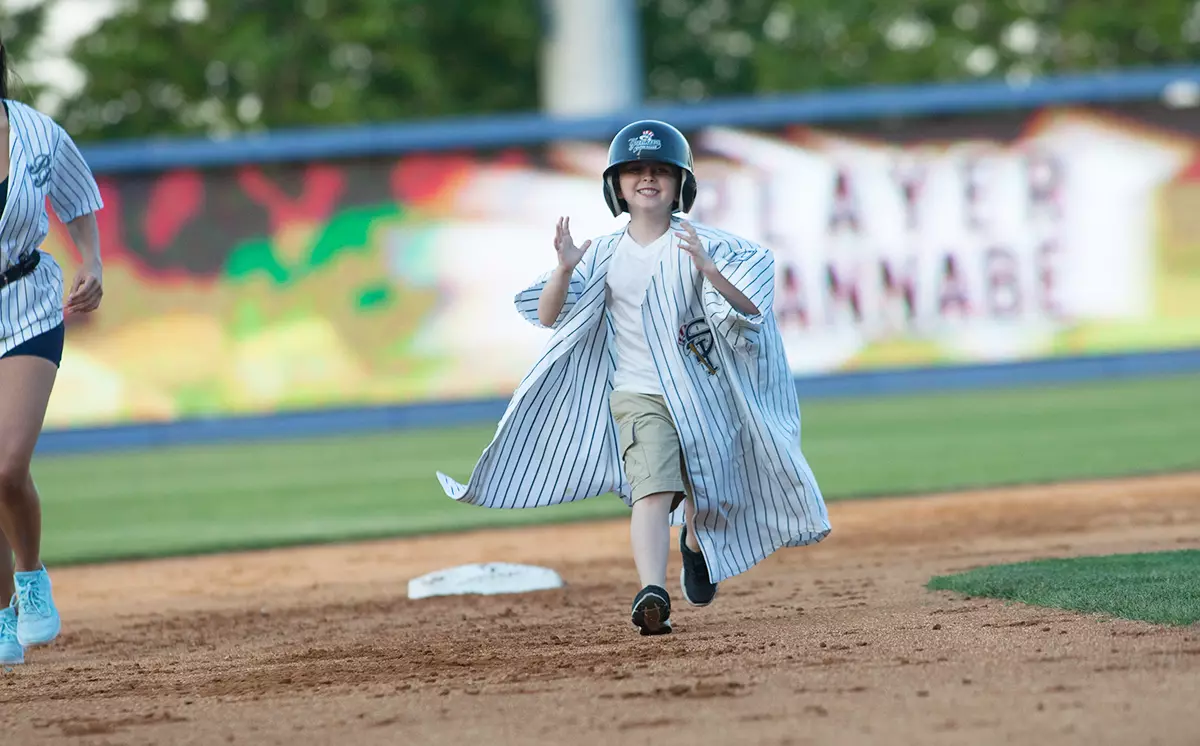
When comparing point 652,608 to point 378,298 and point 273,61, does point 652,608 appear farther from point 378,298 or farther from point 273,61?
point 273,61

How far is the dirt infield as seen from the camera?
347 centimetres

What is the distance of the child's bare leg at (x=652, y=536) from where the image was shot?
473 cm

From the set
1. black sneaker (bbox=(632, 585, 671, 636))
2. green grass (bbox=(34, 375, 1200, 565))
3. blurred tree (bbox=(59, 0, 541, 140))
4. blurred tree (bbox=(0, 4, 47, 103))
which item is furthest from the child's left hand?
blurred tree (bbox=(0, 4, 47, 103))

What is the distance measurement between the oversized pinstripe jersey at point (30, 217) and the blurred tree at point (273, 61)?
83.4 feet

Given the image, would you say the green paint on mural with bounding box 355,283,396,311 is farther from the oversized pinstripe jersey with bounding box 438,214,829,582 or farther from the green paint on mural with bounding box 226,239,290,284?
the oversized pinstripe jersey with bounding box 438,214,829,582

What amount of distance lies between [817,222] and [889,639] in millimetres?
13758

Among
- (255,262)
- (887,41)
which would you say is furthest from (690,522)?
(887,41)

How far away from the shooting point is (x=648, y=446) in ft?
16.0

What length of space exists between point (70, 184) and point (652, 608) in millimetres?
2121

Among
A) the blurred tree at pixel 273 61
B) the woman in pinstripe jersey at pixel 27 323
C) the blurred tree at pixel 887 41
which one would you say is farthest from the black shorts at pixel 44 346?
the blurred tree at pixel 887 41

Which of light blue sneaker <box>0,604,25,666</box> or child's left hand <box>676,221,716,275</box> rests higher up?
child's left hand <box>676,221,716,275</box>

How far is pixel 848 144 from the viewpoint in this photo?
59.2ft

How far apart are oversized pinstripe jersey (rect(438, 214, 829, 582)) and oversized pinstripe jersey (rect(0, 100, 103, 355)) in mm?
1281

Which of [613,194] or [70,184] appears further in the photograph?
[613,194]
